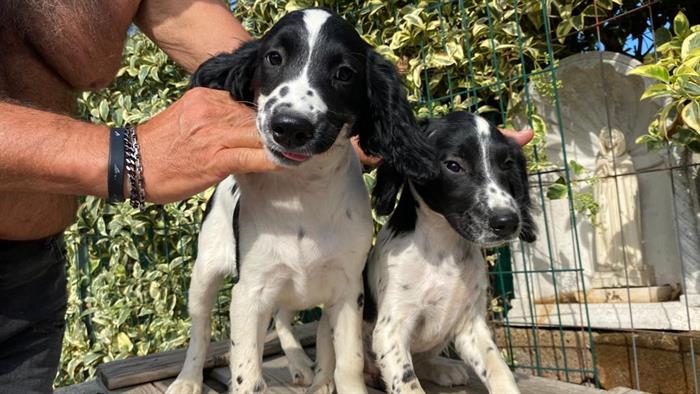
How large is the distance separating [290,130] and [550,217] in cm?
326

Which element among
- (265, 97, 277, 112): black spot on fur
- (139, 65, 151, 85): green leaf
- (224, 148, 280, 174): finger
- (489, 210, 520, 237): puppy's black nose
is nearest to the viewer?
(224, 148, 280, 174): finger

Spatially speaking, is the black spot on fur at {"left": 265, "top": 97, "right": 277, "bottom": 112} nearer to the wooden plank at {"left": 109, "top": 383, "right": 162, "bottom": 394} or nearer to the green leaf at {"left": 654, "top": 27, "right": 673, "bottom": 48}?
the wooden plank at {"left": 109, "top": 383, "right": 162, "bottom": 394}

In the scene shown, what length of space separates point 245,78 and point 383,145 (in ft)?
1.58

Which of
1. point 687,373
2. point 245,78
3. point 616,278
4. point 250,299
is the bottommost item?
point 687,373

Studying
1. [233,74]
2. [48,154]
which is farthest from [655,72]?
[48,154]

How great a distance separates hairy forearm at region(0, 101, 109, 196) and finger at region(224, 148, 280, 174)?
11.3 inches

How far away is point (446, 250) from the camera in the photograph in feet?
7.24

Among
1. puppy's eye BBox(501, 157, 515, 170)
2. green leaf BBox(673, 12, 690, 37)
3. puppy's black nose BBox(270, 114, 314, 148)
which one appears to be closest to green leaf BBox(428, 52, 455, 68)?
green leaf BBox(673, 12, 690, 37)

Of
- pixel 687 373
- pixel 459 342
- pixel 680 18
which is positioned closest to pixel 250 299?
pixel 459 342

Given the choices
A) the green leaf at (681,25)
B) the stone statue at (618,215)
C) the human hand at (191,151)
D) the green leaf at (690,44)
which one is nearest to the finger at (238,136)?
the human hand at (191,151)

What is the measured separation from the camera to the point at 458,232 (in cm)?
209

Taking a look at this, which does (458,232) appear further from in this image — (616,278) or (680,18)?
(616,278)

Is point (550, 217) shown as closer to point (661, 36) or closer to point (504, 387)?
point (661, 36)

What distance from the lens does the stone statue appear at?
4250 millimetres
